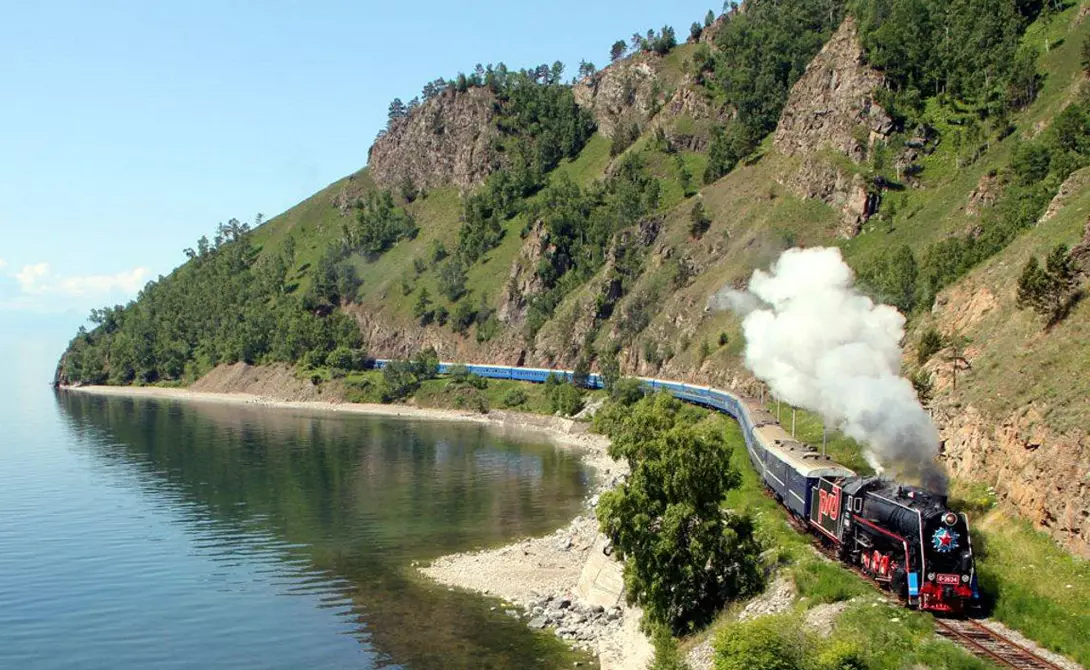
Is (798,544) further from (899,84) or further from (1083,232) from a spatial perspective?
(899,84)

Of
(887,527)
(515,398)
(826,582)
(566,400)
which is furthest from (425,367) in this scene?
(887,527)

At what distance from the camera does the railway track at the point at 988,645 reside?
27641 mm

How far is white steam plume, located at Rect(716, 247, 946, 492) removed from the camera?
1594 inches

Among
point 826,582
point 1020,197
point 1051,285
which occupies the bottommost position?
point 826,582

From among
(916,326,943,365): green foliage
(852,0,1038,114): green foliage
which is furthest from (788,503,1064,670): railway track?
(852,0,1038,114): green foliage

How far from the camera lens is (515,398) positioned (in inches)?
6521

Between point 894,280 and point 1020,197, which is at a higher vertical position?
point 1020,197

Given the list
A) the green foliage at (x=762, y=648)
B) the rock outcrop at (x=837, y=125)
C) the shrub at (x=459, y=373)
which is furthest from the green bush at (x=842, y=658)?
the shrub at (x=459, y=373)

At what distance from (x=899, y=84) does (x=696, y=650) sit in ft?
471

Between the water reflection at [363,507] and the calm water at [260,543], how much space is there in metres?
0.21

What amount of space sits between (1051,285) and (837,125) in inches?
4505

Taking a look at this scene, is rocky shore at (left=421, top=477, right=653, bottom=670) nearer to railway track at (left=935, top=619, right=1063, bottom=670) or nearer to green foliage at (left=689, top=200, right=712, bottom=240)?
railway track at (left=935, top=619, right=1063, bottom=670)

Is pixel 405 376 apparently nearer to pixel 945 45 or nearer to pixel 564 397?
pixel 564 397

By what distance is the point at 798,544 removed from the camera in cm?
4262
